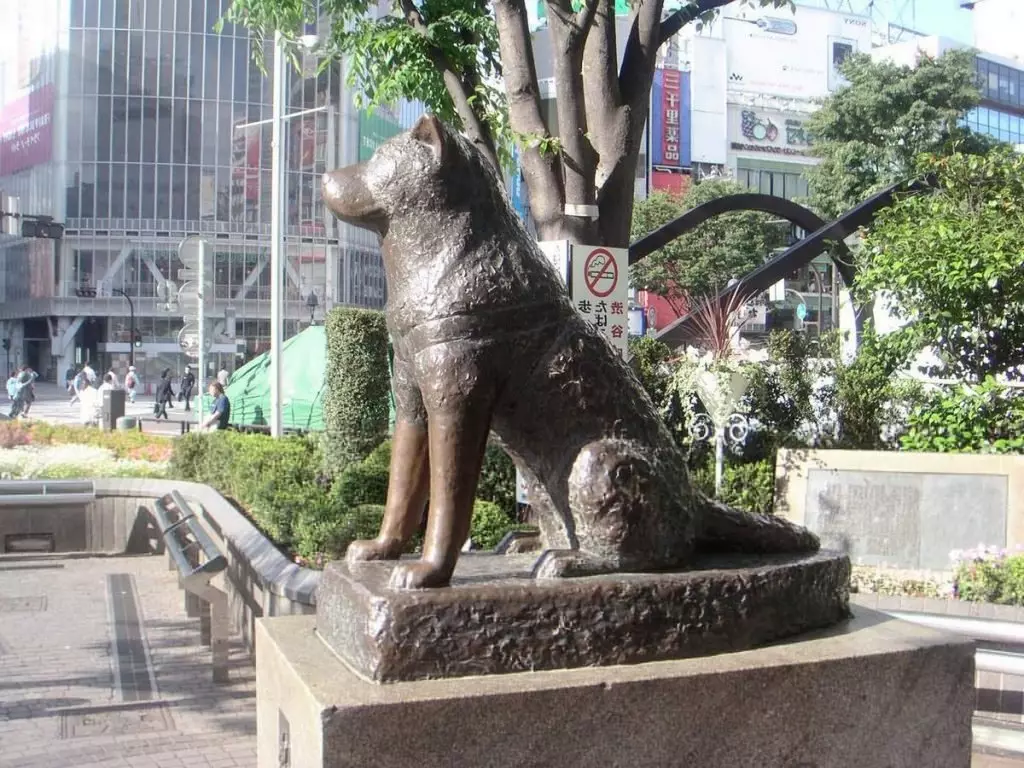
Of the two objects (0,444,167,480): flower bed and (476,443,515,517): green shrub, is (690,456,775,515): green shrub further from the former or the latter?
(0,444,167,480): flower bed

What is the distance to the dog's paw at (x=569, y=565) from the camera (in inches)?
105

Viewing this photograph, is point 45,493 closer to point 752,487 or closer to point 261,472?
point 261,472

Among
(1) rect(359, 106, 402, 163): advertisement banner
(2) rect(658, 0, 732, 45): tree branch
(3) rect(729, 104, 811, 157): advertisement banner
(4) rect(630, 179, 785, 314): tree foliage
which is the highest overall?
(3) rect(729, 104, 811, 157): advertisement banner

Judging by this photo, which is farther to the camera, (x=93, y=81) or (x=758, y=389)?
(x=93, y=81)

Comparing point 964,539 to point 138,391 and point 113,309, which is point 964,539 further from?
point 113,309

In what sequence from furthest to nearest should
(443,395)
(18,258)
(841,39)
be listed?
(841,39), (18,258), (443,395)

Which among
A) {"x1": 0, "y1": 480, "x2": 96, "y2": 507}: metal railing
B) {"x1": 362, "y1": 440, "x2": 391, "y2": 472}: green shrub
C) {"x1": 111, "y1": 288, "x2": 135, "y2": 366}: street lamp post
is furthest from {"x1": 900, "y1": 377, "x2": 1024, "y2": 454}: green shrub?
{"x1": 111, "y1": 288, "x2": 135, "y2": 366}: street lamp post

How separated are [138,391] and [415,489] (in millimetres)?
46149

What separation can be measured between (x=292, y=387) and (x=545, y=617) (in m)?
16.9

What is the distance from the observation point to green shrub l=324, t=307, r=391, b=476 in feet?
33.5

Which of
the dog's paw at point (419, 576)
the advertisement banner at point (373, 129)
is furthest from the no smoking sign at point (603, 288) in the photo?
the advertisement banner at point (373, 129)

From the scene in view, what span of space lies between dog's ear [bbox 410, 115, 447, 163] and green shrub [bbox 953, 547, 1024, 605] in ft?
17.0

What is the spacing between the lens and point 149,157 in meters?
48.1

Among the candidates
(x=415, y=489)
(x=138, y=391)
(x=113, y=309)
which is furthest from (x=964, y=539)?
(x=113, y=309)
